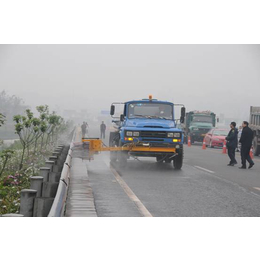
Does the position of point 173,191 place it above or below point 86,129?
below

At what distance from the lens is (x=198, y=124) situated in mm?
42031

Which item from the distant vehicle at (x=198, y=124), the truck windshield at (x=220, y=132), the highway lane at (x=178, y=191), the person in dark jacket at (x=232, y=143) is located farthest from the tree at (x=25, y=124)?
the distant vehicle at (x=198, y=124)

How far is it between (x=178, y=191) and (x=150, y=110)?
6.89 m

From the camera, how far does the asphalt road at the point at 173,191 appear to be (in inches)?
359

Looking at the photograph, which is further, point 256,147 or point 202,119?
point 202,119

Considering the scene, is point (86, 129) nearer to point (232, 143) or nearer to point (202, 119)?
point (202, 119)

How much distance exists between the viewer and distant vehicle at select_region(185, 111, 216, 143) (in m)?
41.5

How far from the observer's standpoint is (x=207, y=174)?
52.7 feet

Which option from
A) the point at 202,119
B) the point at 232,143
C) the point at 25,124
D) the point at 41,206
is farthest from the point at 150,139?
the point at 202,119

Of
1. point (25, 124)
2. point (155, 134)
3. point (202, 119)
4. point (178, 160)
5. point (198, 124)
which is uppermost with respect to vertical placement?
point (202, 119)

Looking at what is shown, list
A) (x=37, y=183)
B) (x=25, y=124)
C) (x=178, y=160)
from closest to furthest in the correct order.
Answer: (x=37, y=183) → (x=178, y=160) → (x=25, y=124)

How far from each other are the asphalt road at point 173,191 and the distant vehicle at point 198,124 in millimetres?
23219

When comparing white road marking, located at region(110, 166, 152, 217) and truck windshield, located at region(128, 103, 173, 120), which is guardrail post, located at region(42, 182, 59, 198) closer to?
white road marking, located at region(110, 166, 152, 217)

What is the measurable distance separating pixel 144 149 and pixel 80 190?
618 centimetres
